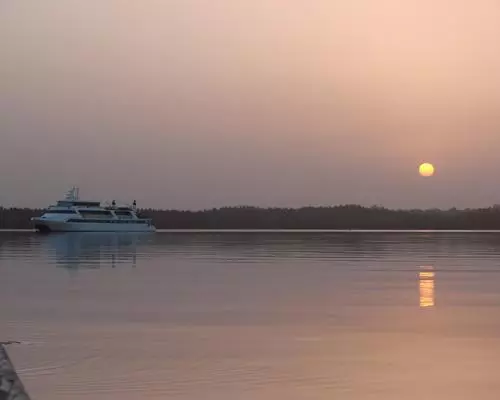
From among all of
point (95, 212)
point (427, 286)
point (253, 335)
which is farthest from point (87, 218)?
point (253, 335)

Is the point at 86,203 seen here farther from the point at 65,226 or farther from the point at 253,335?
the point at 253,335

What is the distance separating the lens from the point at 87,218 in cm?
11306

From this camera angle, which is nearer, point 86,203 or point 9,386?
point 9,386

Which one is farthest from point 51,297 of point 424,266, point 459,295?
point 424,266

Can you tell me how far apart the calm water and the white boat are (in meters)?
80.9

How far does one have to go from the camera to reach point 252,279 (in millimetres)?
30297

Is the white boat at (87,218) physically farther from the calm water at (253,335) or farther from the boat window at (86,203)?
the calm water at (253,335)

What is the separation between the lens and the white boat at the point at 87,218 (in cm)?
11162

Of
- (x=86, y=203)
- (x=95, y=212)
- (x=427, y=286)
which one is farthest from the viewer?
(x=86, y=203)

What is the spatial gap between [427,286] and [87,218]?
89.1m

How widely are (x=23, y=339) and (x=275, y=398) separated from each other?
6.06 metres

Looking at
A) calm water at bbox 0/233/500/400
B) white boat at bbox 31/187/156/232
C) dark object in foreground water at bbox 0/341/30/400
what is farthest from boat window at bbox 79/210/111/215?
dark object in foreground water at bbox 0/341/30/400

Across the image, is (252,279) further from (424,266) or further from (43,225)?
(43,225)

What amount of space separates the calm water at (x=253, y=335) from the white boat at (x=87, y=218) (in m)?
80.9
